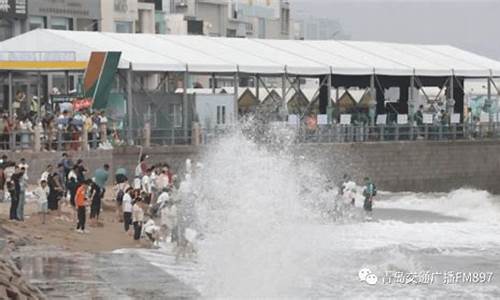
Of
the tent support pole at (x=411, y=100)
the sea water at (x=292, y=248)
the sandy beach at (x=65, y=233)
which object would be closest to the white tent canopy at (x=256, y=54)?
the tent support pole at (x=411, y=100)

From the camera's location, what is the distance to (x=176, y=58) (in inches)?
1674

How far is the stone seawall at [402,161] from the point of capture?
1594 inches

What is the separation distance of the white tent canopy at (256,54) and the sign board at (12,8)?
404 inches

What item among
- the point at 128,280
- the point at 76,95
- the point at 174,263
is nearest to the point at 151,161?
the point at 76,95

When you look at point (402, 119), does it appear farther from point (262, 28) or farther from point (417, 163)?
point (262, 28)

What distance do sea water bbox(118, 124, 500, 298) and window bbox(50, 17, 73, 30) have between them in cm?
2264

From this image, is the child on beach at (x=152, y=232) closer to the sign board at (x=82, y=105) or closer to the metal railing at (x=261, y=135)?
the metal railing at (x=261, y=135)

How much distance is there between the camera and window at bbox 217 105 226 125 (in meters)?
43.2

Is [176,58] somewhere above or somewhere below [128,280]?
above

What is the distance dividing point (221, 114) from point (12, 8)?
604 inches

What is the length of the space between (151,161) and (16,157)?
5397mm

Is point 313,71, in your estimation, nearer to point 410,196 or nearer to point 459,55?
point 410,196

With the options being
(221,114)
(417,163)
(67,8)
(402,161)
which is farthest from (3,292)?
(67,8)

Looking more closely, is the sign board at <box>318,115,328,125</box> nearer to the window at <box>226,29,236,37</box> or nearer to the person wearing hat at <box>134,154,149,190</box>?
the person wearing hat at <box>134,154,149,190</box>
